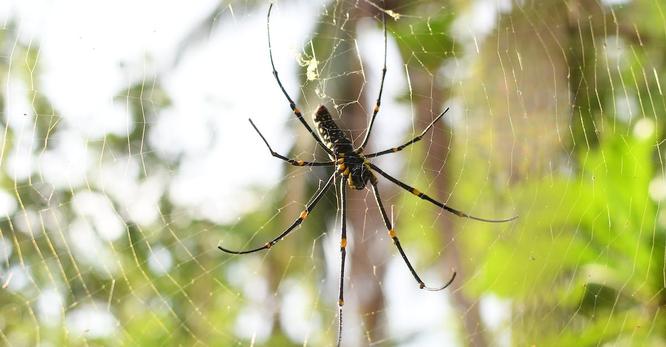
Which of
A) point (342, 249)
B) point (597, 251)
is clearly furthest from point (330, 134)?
point (597, 251)

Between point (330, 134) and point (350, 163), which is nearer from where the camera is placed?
point (330, 134)

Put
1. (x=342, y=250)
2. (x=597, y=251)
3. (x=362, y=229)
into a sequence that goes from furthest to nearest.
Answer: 1. (x=362, y=229)
2. (x=342, y=250)
3. (x=597, y=251)

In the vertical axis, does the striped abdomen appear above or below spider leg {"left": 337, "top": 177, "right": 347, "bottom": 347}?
above

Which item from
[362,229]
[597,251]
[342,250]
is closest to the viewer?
[597,251]

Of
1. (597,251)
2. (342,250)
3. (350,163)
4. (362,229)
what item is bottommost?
(342,250)

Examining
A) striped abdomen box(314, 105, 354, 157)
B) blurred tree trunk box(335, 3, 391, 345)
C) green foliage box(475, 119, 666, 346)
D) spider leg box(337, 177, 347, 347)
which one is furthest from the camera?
blurred tree trunk box(335, 3, 391, 345)

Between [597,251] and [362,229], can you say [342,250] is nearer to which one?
[362,229]

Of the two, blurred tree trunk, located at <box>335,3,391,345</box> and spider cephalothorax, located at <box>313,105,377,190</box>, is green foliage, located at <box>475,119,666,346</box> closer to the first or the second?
spider cephalothorax, located at <box>313,105,377,190</box>

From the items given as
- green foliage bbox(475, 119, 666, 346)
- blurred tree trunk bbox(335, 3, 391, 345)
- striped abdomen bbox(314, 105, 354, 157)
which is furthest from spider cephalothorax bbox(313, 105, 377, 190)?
green foliage bbox(475, 119, 666, 346)

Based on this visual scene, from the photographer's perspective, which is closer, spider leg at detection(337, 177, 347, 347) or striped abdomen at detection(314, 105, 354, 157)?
striped abdomen at detection(314, 105, 354, 157)

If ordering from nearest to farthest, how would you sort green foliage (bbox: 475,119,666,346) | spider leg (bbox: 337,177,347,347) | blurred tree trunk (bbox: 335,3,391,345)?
1. green foliage (bbox: 475,119,666,346)
2. spider leg (bbox: 337,177,347,347)
3. blurred tree trunk (bbox: 335,3,391,345)

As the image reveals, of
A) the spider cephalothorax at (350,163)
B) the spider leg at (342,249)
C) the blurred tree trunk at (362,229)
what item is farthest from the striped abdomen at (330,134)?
the blurred tree trunk at (362,229)

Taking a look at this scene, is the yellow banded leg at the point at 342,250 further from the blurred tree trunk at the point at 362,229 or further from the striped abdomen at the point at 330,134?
the blurred tree trunk at the point at 362,229
